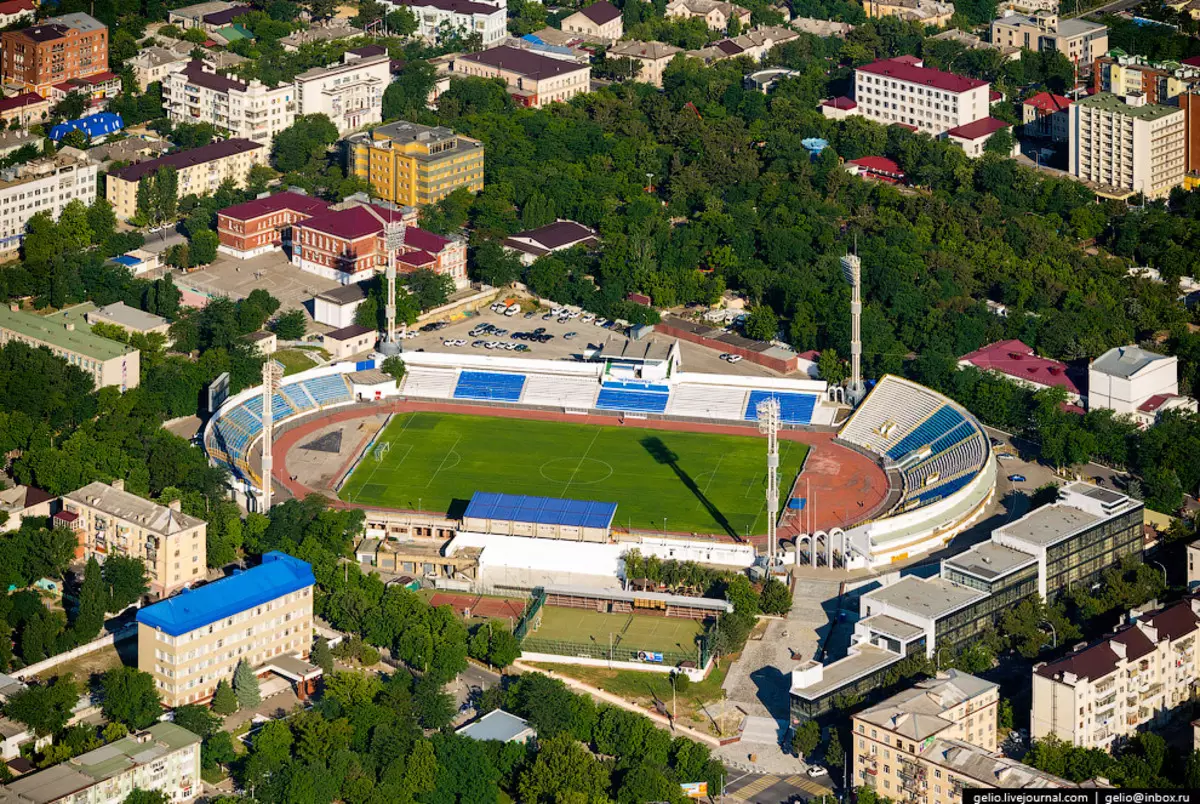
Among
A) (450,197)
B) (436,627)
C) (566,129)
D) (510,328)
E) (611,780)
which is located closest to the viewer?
(611,780)

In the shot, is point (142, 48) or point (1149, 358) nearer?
point (1149, 358)

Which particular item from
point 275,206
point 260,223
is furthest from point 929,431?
point 275,206

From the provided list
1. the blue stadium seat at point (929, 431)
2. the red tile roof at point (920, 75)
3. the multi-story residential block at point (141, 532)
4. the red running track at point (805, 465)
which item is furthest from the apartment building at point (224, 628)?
the red tile roof at point (920, 75)

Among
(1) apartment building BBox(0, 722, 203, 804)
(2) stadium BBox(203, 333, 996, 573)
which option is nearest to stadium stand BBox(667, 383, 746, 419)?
(2) stadium BBox(203, 333, 996, 573)

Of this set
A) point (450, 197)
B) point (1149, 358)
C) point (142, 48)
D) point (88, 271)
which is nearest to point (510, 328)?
point (450, 197)

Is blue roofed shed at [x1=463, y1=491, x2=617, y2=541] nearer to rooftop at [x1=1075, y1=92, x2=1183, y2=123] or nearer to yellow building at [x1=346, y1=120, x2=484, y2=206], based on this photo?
yellow building at [x1=346, y1=120, x2=484, y2=206]

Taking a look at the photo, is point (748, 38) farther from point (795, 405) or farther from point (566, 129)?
point (795, 405)
